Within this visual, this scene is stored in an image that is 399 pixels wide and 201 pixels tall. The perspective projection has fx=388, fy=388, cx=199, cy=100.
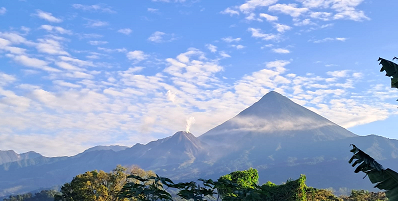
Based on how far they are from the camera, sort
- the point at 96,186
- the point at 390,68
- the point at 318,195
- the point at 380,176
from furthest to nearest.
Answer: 1. the point at 96,186
2. the point at 318,195
3. the point at 390,68
4. the point at 380,176

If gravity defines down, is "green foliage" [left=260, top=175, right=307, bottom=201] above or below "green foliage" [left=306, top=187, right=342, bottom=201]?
above

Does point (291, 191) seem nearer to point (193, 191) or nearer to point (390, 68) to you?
point (390, 68)

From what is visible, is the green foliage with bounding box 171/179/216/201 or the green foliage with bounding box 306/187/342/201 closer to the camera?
the green foliage with bounding box 171/179/216/201

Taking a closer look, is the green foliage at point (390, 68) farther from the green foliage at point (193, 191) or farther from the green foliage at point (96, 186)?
the green foliage at point (96, 186)

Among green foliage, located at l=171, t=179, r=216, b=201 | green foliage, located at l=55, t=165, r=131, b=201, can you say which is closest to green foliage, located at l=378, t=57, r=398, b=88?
green foliage, located at l=171, t=179, r=216, b=201

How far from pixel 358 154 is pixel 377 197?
37113 millimetres

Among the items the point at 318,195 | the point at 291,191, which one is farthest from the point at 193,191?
the point at 318,195

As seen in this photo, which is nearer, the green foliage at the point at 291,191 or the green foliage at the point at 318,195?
the green foliage at the point at 291,191

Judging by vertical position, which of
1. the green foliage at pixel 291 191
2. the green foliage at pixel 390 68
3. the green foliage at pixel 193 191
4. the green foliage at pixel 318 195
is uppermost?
the green foliage at pixel 390 68

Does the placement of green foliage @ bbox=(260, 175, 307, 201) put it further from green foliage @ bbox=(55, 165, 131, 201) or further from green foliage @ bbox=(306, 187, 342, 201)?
green foliage @ bbox=(55, 165, 131, 201)

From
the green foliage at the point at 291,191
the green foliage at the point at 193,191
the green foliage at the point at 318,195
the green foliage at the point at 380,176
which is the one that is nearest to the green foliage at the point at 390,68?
the green foliage at the point at 380,176

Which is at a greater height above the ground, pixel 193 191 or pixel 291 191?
pixel 193 191

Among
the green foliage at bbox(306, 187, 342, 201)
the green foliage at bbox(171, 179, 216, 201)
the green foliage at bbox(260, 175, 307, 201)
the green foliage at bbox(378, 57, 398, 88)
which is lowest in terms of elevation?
the green foliage at bbox(306, 187, 342, 201)

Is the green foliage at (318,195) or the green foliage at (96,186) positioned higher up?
the green foliage at (96,186)
